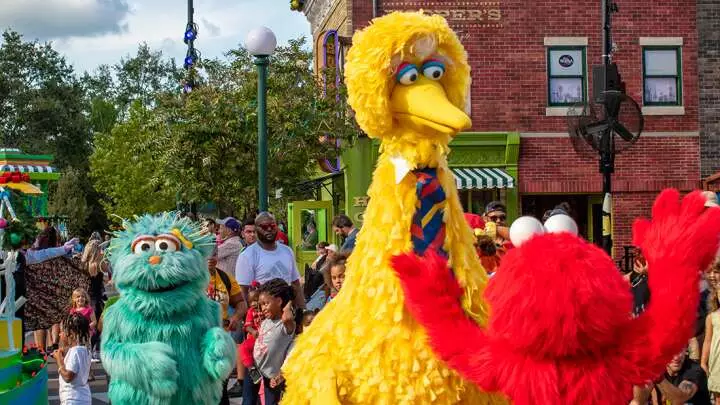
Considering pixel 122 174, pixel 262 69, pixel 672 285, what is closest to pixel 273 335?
pixel 672 285

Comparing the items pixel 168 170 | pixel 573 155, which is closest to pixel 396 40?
pixel 168 170

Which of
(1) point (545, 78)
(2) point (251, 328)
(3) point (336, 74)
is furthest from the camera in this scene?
(1) point (545, 78)

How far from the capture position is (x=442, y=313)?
375cm

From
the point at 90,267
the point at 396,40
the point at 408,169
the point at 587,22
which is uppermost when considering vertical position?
the point at 587,22

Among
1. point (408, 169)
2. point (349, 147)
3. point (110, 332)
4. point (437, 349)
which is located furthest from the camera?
point (349, 147)

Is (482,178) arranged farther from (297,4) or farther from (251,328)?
(251,328)

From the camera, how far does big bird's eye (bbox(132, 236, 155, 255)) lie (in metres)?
6.18

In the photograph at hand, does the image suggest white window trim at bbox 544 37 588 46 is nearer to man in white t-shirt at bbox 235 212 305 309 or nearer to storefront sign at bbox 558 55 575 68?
storefront sign at bbox 558 55 575 68

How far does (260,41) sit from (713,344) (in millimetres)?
5486

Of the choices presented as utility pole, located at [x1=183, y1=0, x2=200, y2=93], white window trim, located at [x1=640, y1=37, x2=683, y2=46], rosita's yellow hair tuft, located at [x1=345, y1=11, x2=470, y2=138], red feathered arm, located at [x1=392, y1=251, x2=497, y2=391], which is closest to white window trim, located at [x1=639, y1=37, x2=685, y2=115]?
white window trim, located at [x1=640, y1=37, x2=683, y2=46]

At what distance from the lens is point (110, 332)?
6074 millimetres

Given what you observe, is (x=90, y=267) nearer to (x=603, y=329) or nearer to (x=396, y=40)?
(x=396, y=40)

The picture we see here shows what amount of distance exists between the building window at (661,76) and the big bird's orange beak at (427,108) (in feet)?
56.9

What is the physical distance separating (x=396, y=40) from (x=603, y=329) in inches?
63.5
